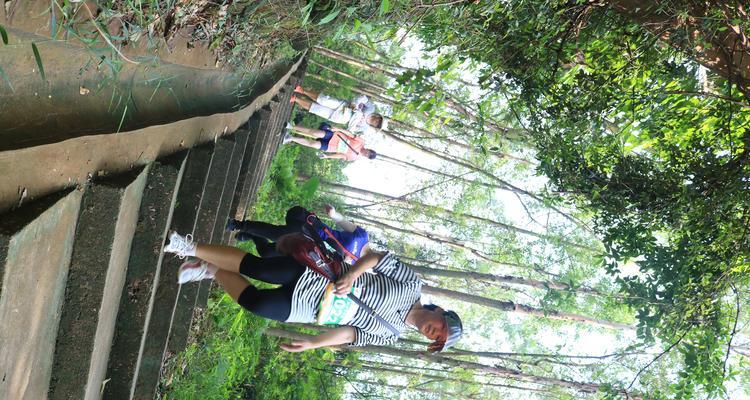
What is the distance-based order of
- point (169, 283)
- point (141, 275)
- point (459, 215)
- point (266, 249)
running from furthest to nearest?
point (459, 215)
point (266, 249)
point (169, 283)
point (141, 275)

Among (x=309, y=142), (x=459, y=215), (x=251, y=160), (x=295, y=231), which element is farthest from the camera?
(x=459, y=215)

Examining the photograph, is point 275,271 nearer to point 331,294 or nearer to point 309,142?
point 331,294

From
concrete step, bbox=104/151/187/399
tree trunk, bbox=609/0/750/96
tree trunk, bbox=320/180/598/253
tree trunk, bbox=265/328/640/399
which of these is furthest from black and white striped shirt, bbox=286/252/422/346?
tree trunk, bbox=320/180/598/253

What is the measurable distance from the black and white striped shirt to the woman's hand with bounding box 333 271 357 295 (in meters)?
0.12

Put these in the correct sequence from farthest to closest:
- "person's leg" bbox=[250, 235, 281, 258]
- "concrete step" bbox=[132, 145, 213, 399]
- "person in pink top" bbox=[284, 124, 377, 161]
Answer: "person in pink top" bbox=[284, 124, 377, 161] < "person's leg" bbox=[250, 235, 281, 258] < "concrete step" bbox=[132, 145, 213, 399]

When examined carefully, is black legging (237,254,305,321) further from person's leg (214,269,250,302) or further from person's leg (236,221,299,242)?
person's leg (236,221,299,242)

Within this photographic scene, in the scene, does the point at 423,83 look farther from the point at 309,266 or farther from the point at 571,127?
the point at 309,266

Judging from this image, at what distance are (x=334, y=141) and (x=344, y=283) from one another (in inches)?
206

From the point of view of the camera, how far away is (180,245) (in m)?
3.94

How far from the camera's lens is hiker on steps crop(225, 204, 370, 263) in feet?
16.7

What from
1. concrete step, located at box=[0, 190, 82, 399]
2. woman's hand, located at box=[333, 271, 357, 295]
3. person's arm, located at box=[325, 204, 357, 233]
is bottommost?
concrete step, located at box=[0, 190, 82, 399]

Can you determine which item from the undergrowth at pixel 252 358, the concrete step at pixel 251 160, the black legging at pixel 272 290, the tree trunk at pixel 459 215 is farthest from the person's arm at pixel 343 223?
the tree trunk at pixel 459 215

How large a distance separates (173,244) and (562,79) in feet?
15.3

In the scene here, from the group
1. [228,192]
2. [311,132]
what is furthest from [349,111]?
[228,192]
